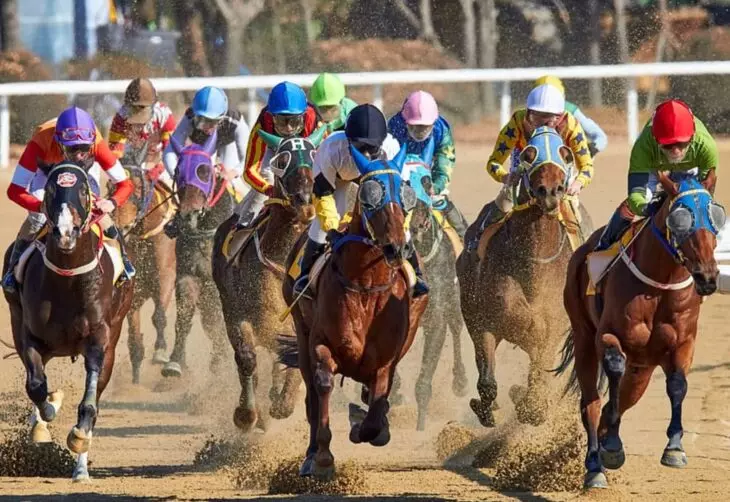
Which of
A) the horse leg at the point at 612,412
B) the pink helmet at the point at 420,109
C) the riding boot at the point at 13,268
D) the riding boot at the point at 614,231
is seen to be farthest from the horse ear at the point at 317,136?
the horse leg at the point at 612,412

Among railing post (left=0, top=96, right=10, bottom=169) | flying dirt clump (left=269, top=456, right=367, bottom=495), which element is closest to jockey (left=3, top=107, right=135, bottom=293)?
flying dirt clump (left=269, top=456, right=367, bottom=495)

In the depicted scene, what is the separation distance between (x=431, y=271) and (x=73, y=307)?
2823 millimetres

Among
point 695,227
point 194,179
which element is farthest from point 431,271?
point 695,227

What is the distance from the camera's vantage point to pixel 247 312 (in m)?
9.80

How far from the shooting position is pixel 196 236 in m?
11.8

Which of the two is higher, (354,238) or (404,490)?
(354,238)

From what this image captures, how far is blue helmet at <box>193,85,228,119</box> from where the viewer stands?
447 inches

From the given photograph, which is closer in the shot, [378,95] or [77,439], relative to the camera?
[77,439]

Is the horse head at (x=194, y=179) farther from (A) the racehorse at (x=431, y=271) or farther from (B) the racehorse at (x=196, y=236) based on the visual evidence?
(A) the racehorse at (x=431, y=271)

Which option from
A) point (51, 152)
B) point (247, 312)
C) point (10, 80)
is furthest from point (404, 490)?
point (10, 80)

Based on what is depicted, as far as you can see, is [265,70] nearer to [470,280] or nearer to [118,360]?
[118,360]

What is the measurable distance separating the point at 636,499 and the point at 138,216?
5.32 meters

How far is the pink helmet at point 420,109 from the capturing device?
10.5 meters

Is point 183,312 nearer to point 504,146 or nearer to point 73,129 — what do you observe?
point 504,146
